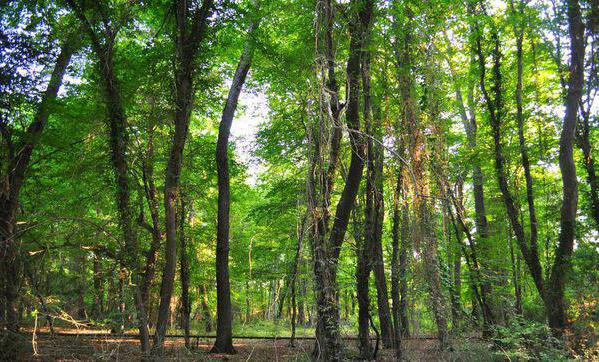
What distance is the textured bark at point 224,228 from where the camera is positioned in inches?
432

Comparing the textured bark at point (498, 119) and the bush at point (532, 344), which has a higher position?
the textured bark at point (498, 119)

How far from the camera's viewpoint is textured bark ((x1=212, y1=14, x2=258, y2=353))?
36.0 feet

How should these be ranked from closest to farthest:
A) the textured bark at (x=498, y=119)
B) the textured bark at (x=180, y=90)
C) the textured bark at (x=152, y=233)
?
the textured bark at (x=180, y=90) → the textured bark at (x=152, y=233) → the textured bark at (x=498, y=119)

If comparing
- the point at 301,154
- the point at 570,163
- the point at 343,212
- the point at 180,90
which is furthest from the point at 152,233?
the point at 570,163

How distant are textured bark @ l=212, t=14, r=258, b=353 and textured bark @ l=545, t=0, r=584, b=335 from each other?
7.42 meters

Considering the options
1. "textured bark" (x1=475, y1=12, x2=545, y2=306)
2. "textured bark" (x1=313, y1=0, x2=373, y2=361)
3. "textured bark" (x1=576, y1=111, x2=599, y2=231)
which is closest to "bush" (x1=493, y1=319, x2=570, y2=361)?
"textured bark" (x1=475, y1=12, x2=545, y2=306)

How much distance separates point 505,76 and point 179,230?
9.39 meters

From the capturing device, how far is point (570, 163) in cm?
844

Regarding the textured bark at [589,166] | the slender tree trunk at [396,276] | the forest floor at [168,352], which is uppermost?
the textured bark at [589,166]

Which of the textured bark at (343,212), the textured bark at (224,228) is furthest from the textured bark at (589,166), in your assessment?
the textured bark at (224,228)

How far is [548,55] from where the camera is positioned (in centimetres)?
973

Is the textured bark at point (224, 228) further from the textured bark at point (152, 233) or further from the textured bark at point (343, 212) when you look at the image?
the textured bark at point (343, 212)

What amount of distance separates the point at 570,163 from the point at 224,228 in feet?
27.7

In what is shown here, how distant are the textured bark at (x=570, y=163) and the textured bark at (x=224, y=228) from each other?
7.42 m
